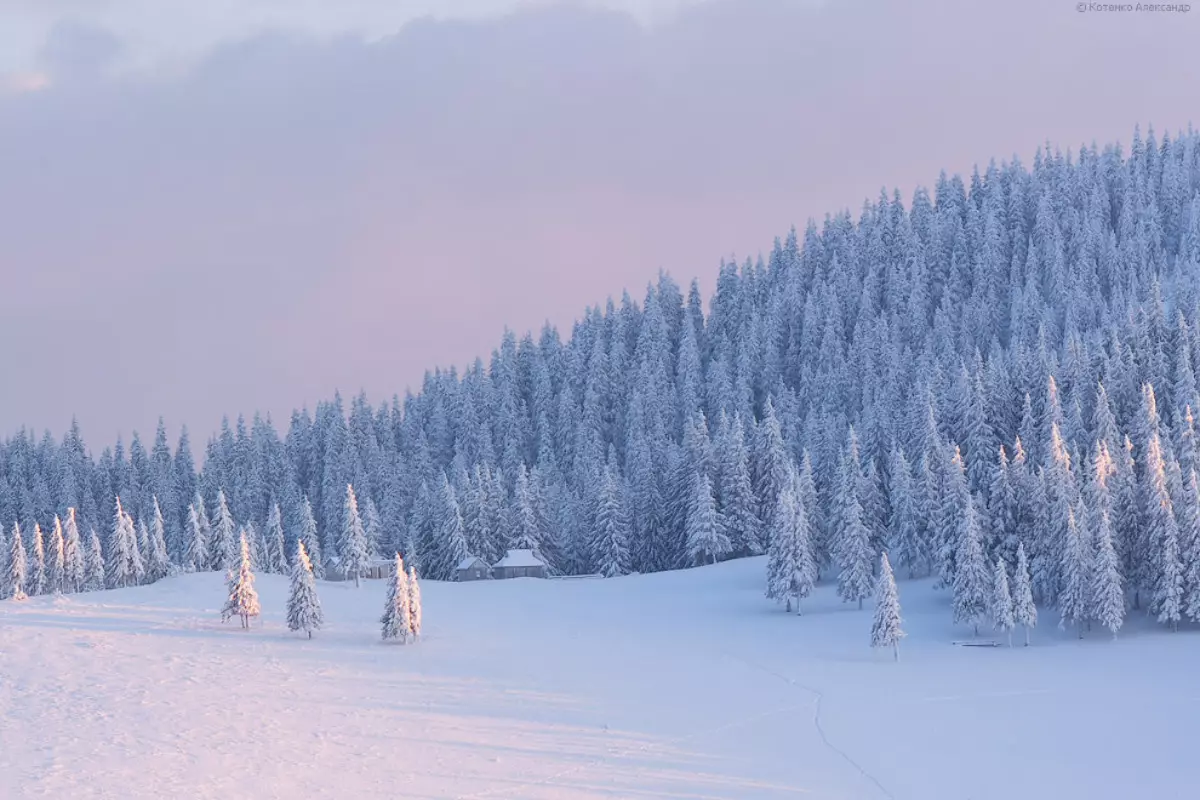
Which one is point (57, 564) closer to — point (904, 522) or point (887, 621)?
point (904, 522)

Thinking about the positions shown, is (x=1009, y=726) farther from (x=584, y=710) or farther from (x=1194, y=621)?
(x=1194, y=621)

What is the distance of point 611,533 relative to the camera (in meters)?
117

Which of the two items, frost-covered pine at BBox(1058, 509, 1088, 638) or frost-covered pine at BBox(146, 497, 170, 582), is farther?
frost-covered pine at BBox(146, 497, 170, 582)

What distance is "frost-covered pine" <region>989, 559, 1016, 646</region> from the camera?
243 feet

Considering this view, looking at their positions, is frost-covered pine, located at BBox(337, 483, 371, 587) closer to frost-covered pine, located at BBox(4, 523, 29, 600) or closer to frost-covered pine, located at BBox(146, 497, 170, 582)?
frost-covered pine, located at BBox(146, 497, 170, 582)

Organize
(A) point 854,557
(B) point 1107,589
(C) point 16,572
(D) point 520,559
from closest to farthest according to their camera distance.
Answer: (B) point 1107,589, (A) point 854,557, (C) point 16,572, (D) point 520,559

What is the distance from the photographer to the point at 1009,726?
5603 cm

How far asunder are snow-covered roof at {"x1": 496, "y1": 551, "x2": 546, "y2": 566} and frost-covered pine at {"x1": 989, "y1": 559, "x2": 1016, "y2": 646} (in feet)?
160

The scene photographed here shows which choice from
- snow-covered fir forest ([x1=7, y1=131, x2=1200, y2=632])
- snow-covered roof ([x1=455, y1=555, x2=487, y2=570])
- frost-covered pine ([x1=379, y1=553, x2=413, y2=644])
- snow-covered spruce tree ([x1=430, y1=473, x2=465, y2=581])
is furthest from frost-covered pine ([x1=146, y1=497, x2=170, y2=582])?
frost-covered pine ([x1=379, y1=553, x2=413, y2=644])

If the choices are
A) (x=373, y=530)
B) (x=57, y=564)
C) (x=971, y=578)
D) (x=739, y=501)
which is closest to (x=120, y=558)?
(x=57, y=564)

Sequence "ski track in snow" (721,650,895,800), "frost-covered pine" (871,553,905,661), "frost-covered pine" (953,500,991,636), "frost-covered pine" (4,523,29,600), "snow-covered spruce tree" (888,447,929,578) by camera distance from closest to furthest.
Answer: "ski track in snow" (721,650,895,800) < "frost-covered pine" (871,553,905,661) < "frost-covered pine" (953,500,991,636) < "snow-covered spruce tree" (888,447,929,578) < "frost-covered pine" (4,523,29,600)

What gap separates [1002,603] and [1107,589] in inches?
221

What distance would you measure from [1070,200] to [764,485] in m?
108

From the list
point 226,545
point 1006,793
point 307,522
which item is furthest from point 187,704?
point 307,522
